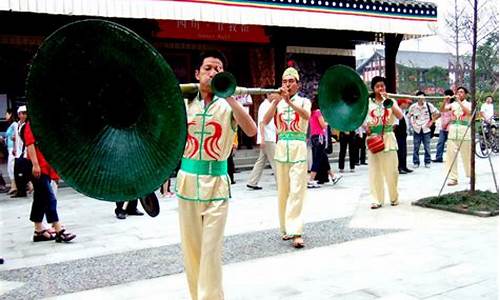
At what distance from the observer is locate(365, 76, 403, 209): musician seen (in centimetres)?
766

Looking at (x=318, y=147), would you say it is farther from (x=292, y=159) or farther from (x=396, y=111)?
(x=292, y=159)

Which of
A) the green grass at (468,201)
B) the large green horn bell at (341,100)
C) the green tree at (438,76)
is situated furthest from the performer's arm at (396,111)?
the green tree at (438,76)

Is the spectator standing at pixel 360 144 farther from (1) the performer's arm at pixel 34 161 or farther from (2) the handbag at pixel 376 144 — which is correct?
(1) the performer's arm at pixel 34 161

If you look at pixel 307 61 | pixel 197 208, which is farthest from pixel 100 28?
pixel 307 61

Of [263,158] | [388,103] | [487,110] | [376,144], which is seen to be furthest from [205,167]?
[487,110]

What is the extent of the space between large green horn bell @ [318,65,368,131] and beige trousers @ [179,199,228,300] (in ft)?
9.68

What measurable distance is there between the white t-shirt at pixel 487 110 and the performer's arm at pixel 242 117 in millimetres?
14737

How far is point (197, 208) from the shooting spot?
3.43 metres

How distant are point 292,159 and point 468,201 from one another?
309cm

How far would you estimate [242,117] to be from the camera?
3332 millimetres

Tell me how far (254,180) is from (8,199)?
4329 millimetres

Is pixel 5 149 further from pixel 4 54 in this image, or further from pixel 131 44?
pixel 131 44

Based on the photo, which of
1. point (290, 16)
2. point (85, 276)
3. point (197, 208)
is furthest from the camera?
point (290, 16)

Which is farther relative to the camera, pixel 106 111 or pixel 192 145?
pixel 192 145
